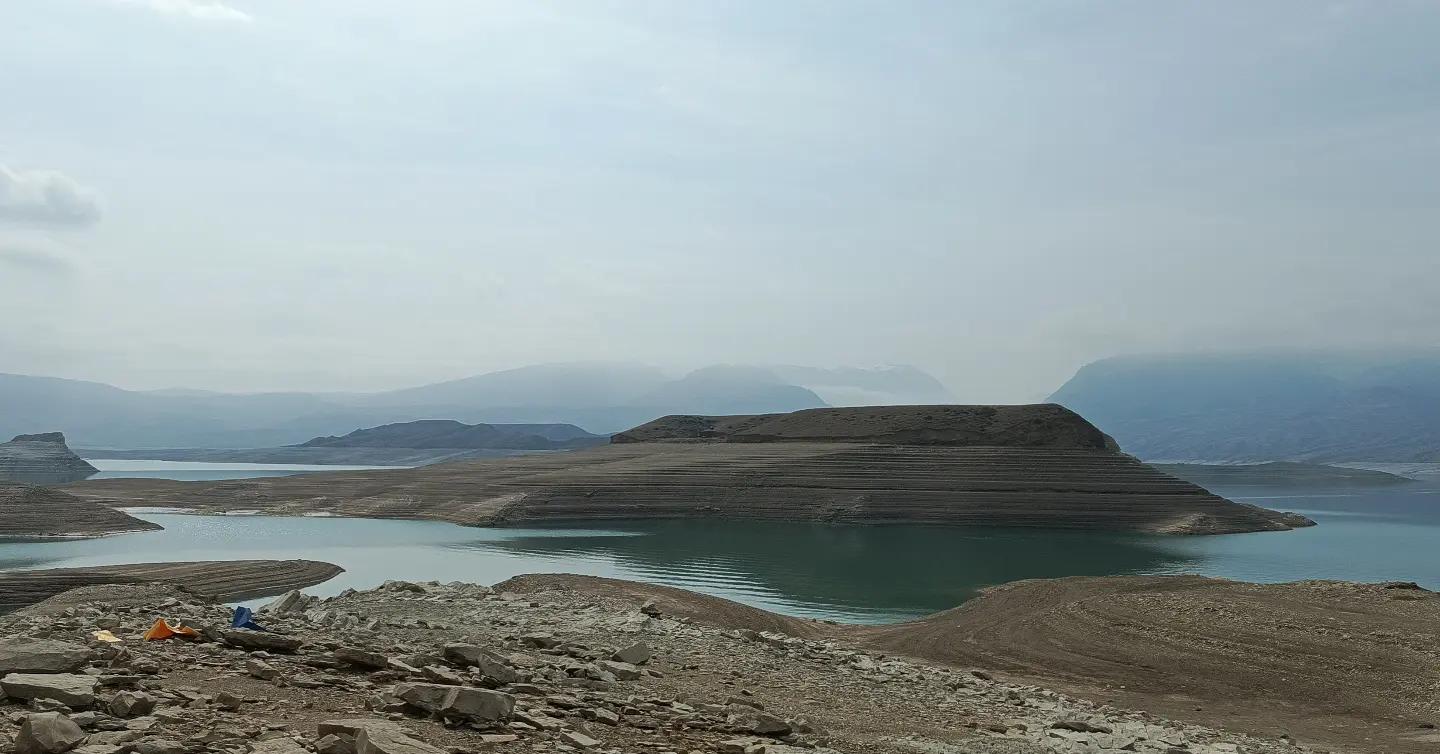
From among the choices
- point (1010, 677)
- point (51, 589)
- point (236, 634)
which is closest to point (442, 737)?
point (236, 634)

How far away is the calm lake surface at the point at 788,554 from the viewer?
44.8 m

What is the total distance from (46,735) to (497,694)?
150 inches

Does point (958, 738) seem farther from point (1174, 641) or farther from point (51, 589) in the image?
point (51, 589)

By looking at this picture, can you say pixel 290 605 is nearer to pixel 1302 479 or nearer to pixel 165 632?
pixel 165 632

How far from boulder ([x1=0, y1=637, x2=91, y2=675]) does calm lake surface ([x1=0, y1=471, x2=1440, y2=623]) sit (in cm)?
2775

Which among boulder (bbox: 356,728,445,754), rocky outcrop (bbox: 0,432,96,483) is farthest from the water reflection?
rocky outcrop (bbox: 0,432,96,483)

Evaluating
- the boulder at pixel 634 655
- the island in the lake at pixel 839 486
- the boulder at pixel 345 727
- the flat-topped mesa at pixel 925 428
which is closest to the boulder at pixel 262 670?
the boulder at pixel 345 727

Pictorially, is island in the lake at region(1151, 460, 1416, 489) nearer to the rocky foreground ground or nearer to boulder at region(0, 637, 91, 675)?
the rocky foreground ground

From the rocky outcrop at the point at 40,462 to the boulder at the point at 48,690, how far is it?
146 meters

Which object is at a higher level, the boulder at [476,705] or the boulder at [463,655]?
the boulder at [476,705]

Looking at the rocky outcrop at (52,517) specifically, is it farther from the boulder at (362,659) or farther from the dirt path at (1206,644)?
the boulder at (362,659)

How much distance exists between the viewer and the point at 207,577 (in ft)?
129

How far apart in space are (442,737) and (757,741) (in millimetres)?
3544

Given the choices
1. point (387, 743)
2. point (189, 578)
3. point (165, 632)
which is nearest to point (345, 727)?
point (387, 743)
